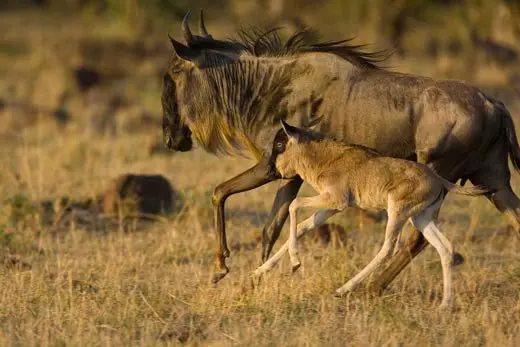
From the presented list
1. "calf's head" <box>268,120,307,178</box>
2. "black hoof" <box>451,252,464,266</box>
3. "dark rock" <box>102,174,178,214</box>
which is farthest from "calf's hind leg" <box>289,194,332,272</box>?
"dark rock" <box>102,174,178,214</box>

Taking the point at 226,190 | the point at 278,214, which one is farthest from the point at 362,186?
the point at 226,190

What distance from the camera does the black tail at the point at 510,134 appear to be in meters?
7.41

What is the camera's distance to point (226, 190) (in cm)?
745

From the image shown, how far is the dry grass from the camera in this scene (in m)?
6.10

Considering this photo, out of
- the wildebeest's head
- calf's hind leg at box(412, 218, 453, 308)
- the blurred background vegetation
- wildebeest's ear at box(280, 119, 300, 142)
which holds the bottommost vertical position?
calf's hind leg at box(412, 218, 453, 308)

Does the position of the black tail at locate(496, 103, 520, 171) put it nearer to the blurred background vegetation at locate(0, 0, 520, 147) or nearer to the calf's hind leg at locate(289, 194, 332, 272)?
the calf's hind leg at locate(289, 194, 332, 272)

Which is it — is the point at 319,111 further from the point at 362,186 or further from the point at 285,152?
the point at 362,186

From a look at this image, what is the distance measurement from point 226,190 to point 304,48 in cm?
115

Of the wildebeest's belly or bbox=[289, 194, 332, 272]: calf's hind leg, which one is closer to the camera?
bbox=[289, 194, 332, 272]: calf's hind leg

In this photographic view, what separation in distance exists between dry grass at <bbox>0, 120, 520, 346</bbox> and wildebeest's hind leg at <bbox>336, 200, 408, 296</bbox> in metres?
0.12

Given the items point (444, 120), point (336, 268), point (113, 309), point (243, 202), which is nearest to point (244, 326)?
point (113, 309)

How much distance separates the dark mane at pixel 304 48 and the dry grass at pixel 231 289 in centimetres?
143

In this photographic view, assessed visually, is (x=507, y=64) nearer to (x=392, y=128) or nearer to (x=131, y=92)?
(x=131, y=92)

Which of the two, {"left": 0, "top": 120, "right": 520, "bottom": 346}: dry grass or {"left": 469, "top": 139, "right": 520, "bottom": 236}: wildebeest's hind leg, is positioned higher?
{"left": 469, "top": 139, "right": 520, "bottom": 236}: wildebeest's hind leg
